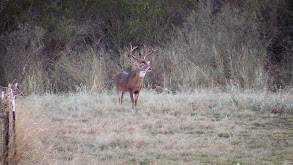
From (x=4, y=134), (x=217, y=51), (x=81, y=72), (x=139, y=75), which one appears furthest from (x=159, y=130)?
(x=217, y=51)

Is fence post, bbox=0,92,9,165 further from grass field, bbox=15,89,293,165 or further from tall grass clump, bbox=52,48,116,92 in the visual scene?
tall grass clump, bbox=52,48,116,92

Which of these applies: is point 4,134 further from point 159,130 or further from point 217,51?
point 217,51

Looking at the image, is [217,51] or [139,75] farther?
[217,51]

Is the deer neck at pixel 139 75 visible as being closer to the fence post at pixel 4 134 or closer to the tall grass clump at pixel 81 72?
the tall grass clump at pixel 81 72

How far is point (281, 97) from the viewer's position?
975 centimetres

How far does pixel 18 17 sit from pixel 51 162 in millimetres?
9367

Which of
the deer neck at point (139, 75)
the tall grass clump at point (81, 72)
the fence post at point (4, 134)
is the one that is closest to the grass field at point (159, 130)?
the fence post at point (4, 134)

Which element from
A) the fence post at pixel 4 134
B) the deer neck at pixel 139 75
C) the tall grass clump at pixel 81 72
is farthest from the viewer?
the tall grass clump at pixel 81 72

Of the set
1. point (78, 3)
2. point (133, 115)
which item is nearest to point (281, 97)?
point (133, 115)

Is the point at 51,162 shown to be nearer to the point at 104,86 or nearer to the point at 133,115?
the point at 133,115

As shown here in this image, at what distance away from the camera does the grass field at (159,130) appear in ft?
19.7

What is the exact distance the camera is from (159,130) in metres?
7.72

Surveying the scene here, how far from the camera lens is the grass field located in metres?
6.02

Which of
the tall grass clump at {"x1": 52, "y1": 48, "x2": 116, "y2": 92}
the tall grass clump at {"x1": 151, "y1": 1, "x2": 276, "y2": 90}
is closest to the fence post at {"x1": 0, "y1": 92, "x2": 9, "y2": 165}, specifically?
the tall grass clump at {"x1": 52, "y1": 48, "x2": 116, "y2": 92}
